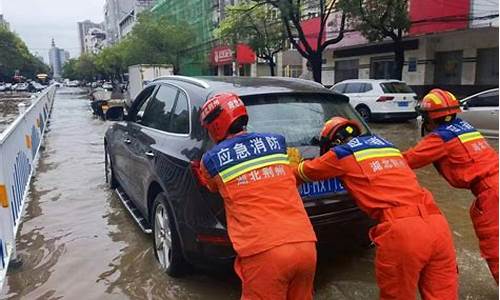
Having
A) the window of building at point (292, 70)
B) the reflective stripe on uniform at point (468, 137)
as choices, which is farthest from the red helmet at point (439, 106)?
the window of building at point (292, 70)

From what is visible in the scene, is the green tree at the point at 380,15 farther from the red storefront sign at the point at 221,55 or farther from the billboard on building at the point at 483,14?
the red storefront sign at the point at 221,55

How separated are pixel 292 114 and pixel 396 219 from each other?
129 cm

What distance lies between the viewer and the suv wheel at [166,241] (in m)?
3.72

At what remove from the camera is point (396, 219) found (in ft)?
8.82

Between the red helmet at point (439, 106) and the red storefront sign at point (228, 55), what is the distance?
113ft

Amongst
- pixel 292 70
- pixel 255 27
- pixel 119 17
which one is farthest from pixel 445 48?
pixel 119 17

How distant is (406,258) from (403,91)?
13637 millimetres

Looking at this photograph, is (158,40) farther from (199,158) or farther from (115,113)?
(199,158)

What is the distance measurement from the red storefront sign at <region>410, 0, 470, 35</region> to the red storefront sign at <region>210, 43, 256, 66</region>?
18.7 metres

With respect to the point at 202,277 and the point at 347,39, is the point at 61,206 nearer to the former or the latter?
the point at 202,277

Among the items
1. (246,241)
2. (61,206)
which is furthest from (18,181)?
(246,241)

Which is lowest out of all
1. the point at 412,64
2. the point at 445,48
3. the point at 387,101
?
the point at 387,101

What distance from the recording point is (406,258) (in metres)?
2.64

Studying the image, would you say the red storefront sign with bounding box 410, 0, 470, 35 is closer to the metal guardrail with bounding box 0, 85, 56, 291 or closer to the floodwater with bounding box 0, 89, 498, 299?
the floodwater with bounding box 0, 89, 498, 299
